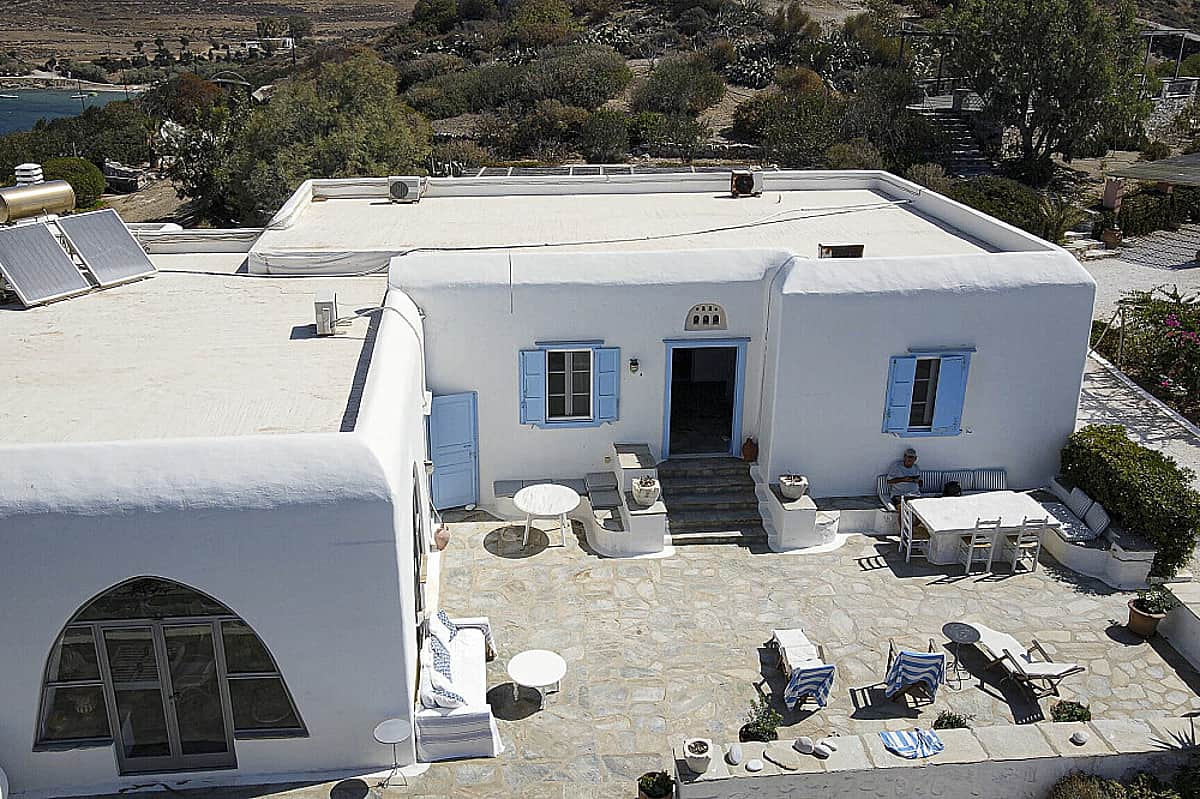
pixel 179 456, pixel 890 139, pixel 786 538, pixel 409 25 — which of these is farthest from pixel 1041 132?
pixel 409 25

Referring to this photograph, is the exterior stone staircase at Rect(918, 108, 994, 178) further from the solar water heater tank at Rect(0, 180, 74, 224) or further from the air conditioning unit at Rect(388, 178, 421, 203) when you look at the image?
the solar water heater tank at Rect(0, 180, 74, 224)

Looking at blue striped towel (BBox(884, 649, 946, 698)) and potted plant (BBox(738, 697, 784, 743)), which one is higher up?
blue striped towel (BBox(884, 649, 946, 698))

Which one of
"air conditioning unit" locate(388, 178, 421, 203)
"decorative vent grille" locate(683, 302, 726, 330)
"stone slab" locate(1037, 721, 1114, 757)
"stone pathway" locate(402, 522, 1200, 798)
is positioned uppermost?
"air conditioning unit" locate(388, 178, 421, 203)

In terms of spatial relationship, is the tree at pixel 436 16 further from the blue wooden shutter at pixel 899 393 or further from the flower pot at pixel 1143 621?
the flower pot at pixel 1143 621

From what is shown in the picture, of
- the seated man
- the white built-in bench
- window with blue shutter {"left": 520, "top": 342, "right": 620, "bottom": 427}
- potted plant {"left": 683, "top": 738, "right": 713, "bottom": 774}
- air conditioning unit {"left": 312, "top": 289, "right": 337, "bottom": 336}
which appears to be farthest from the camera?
the seated man

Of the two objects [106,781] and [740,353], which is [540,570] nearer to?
[740,353]

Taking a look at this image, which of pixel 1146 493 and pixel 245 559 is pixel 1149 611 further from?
pixel 245 559

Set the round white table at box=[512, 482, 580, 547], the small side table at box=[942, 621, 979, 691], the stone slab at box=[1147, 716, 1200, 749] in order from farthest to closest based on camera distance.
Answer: the round white table at box=[512, 482, 580, 547]
the small side table at box=[942, 621, 979, 691]
the stone slab at box=[1147, 716, 1200, 749]

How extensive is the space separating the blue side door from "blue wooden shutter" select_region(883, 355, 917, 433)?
236 inches

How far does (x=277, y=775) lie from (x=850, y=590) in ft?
24.2

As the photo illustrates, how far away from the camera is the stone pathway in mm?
10109

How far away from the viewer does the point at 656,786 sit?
356 inches

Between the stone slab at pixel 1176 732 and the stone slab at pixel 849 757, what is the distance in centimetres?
295

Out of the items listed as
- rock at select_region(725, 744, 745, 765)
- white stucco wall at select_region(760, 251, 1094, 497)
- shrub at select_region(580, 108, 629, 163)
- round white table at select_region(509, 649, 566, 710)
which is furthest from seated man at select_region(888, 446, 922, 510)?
shrub at select_region(580, 108, 629, 163)
